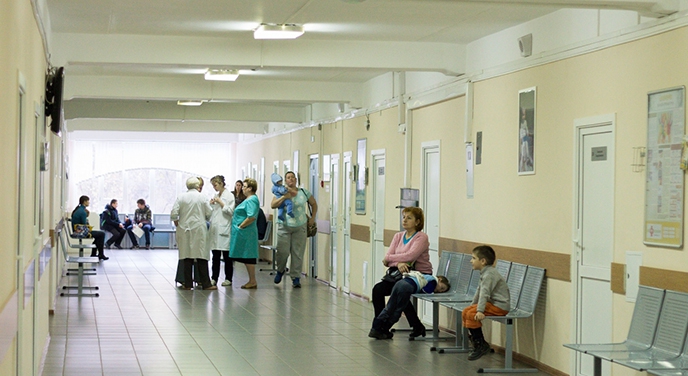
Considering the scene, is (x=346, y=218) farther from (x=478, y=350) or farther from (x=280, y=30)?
(x=478, y=350)

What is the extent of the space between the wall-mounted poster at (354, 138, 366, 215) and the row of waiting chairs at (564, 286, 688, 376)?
6.35m

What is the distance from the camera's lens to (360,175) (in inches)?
467

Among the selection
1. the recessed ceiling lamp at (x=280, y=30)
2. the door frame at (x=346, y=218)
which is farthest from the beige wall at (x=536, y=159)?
the door frame at (x=346, y=218)

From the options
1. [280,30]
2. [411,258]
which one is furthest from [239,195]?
[280,30]

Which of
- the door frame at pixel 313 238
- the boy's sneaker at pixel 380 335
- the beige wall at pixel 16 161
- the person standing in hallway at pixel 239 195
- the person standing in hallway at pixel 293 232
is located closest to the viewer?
the beige wall at pixel 16 161

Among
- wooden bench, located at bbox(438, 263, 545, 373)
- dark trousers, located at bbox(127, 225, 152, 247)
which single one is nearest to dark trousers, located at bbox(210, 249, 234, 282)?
wooden bench, located at bbox(438, 263, 545, 373)

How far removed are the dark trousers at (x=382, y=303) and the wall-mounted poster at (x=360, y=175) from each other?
3.34m

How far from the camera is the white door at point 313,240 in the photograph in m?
14.2

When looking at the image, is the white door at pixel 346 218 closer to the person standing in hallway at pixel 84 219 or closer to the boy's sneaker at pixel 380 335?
the boy's sneaker at pixel 380 335

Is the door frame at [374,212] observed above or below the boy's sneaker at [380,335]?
above

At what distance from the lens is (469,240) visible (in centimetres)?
838

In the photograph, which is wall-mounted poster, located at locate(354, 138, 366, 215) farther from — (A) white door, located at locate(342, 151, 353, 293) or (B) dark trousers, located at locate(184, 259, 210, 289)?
(B) dark trousers, located at locate(184, 259, 210, 289)

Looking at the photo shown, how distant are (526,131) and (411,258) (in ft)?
5.73

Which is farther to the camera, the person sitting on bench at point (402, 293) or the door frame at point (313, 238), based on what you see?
the door frame at point (313, 238)
